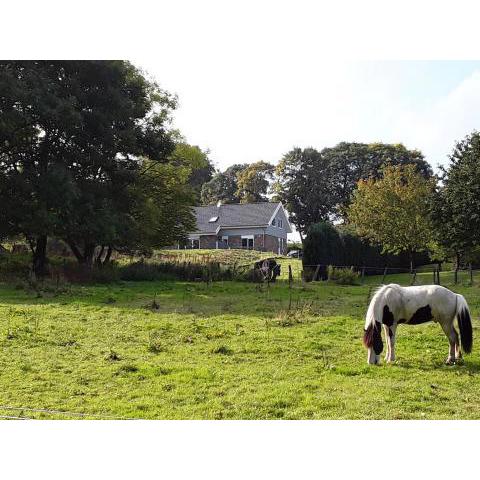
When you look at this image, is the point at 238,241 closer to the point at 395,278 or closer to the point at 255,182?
the point at 255,182

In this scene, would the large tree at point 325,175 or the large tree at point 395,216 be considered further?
the large tree at point 325,175

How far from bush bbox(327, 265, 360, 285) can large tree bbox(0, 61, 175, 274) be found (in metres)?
11.9

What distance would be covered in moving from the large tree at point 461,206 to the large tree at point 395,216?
12135 mm

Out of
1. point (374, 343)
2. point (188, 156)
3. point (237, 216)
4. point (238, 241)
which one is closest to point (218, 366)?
point (374, 343)

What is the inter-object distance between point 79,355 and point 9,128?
16544 mm

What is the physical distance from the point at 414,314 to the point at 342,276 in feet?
64.3

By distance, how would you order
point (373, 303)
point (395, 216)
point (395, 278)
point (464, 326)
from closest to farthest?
point (464, 326)
point (373, 303)
point (395, 278)
point (395, 216)

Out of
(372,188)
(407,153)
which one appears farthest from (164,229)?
(407,153)

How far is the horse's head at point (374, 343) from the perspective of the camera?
9969 millimetres

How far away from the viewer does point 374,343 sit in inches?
392

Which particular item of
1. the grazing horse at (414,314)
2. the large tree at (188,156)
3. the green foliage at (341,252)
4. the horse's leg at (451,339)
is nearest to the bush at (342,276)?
the green foliage at (341,252)

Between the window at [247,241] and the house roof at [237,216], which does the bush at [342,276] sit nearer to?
the house roof at [237,216]

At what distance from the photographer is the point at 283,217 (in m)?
66.1

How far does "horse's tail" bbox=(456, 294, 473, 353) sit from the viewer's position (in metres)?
10.0
